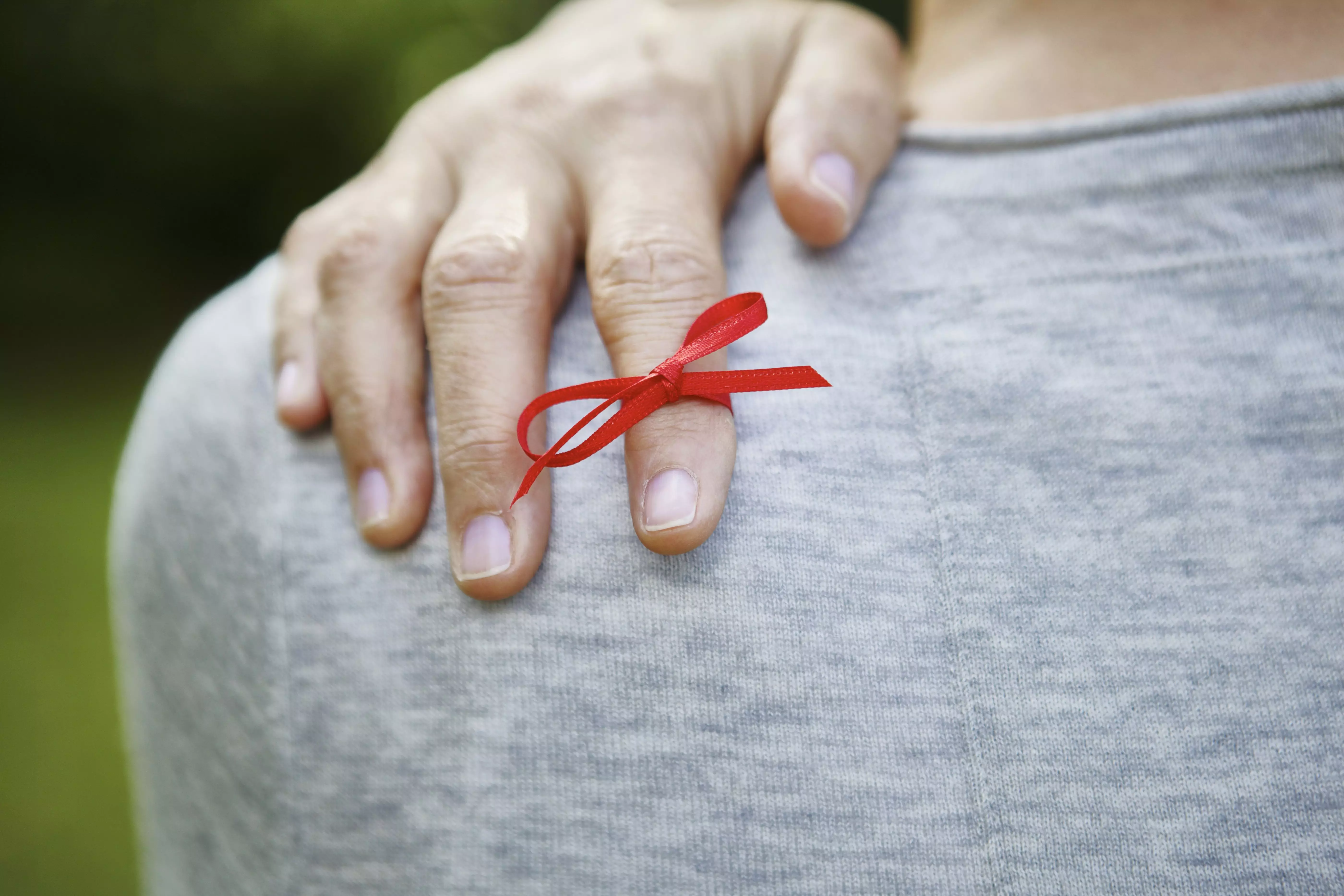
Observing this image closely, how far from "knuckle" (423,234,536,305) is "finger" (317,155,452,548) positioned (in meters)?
0.07

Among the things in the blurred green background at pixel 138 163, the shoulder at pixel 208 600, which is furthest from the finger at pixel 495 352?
the blurred green background at pixel 138 163

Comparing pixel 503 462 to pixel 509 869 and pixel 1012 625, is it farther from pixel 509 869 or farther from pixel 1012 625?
pixel 1012 625

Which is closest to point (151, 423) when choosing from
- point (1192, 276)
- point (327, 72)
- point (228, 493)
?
point (228, 493)

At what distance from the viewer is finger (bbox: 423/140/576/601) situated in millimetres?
704

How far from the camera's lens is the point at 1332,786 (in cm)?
63

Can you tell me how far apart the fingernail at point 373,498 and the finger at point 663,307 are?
0.22 m

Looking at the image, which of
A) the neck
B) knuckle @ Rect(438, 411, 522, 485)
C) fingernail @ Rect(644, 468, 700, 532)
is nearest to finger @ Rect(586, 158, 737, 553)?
fingernail @ Rect(644, 468, 700, 532)

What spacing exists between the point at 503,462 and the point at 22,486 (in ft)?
14.8

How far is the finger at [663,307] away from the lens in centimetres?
67

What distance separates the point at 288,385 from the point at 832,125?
60 centimetres

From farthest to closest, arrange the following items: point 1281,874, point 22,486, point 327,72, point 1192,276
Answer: point 327,72 → point 22,486 → point 1192,276 → point 1281,874

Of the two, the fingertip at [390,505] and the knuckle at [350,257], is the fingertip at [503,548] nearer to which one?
the fingertip at [390,505]

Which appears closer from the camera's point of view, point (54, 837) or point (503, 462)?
point (503, 462)


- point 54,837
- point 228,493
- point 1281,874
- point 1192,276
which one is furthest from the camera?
point 54,837
